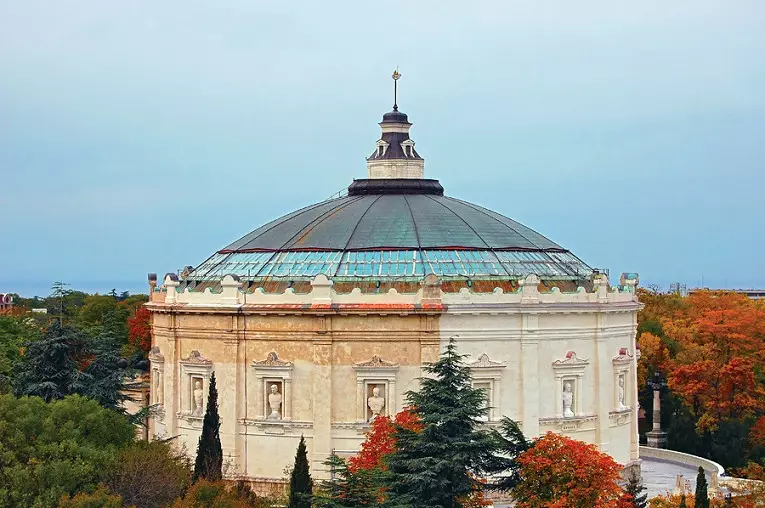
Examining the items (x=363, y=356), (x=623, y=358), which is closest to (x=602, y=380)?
(x=623, y=358)

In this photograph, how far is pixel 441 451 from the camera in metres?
47.1

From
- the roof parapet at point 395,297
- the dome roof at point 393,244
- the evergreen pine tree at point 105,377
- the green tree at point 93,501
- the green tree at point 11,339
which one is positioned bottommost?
the green tree at point 93,501

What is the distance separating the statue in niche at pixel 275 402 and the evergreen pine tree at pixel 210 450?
4.01 metres

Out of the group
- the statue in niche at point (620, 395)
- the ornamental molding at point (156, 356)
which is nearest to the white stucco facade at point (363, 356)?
the statue in niche at point (620, 395)

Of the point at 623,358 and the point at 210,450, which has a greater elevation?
the point at 623,358

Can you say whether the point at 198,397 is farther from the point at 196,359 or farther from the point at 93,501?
the point at 93,501

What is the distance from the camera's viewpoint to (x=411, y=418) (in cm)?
5088

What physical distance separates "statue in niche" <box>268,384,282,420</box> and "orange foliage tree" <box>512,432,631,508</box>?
53.4 feet

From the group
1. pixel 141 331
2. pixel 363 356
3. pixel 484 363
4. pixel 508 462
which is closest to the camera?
pixel 508 462

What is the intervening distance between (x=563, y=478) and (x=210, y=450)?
15753 mm

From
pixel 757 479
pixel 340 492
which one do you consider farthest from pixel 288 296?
pixel 757 479

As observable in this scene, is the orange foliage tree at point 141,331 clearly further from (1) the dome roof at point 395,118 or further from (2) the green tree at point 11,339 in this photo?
(1) the dome roof at point 395,118

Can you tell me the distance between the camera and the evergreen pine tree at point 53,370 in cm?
6519

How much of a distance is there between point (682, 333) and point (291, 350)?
139 ft
